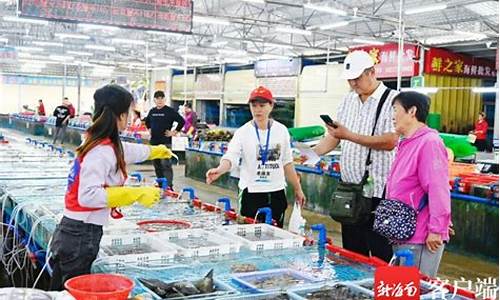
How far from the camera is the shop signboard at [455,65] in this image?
1595cm

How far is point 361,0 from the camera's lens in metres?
15.2

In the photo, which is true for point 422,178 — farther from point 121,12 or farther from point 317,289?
point 121,12

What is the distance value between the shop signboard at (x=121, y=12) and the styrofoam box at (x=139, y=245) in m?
5.22

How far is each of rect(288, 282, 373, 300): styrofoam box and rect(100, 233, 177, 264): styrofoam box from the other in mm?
628

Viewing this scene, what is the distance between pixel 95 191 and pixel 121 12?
5.89 m

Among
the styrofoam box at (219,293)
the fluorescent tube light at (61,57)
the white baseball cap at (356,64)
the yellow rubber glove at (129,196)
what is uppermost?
the fluorescent tube light at (61,57)

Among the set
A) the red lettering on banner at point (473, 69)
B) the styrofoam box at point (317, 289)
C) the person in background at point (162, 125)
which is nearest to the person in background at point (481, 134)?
the red lettering on banner at point (473, 69)

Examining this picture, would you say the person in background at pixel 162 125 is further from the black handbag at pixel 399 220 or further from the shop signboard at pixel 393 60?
the shop signboard at pixel 393 60

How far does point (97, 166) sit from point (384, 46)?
51.2 ft

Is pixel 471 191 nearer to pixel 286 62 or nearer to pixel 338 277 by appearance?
pixel 338 277

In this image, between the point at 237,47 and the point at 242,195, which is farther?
the point at 237,47

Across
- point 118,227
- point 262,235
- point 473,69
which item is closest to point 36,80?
point 473,69

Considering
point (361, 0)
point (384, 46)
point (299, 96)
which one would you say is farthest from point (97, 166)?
point (299, 96)

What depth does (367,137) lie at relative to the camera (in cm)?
275
